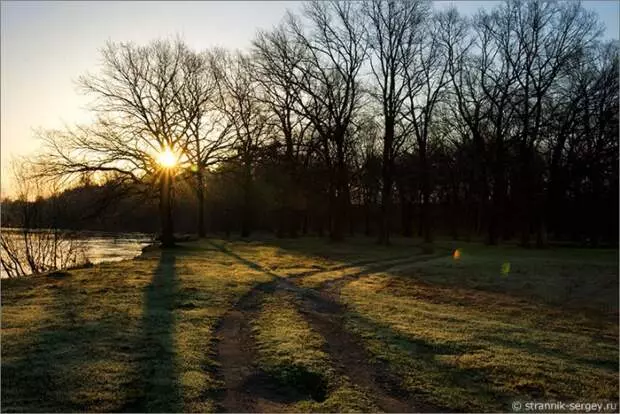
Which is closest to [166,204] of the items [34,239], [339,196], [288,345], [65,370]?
[34,239]

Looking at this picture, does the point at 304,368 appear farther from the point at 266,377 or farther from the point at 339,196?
the point at 339,196

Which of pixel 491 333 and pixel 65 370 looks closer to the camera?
pixel 65 370

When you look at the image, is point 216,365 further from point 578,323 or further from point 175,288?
point 578,323

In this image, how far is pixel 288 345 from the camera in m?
9.62

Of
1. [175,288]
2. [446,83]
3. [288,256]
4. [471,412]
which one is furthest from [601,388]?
[446,83]

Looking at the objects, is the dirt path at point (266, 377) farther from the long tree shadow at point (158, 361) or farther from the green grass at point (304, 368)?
the long tree shadow at point (158, 361)

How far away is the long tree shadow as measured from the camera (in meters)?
6.80

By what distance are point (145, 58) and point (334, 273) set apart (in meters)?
19.6

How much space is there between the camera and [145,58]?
110 ft

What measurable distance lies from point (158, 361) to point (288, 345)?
2284 millimetres

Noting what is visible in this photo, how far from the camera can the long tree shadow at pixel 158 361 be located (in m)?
6.80

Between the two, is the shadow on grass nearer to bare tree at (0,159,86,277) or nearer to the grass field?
the grass field

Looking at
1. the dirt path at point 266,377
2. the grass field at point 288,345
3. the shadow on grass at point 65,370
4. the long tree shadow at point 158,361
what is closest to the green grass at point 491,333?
the grass field at point 288,345

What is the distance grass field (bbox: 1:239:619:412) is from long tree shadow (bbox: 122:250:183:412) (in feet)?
0.10
